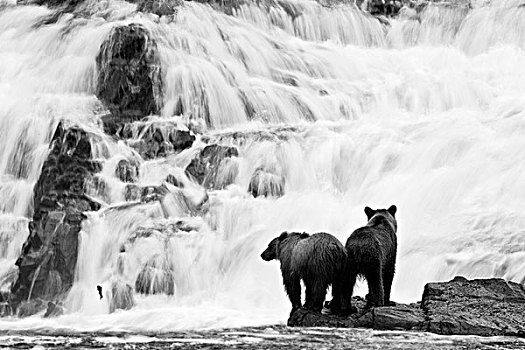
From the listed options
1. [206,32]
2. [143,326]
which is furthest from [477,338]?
[206,32]

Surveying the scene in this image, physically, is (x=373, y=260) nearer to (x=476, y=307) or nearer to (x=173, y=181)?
(x=476, y=307)

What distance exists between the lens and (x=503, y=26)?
28.4m

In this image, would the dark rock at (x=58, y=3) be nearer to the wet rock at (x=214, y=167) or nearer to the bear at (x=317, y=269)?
the wet rock at (x=214, y=167)

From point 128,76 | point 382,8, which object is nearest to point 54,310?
point 128,76

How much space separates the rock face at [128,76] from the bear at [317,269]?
435 inches

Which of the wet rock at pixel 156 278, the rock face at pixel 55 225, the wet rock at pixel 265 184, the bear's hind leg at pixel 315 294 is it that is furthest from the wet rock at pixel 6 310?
the bear's hind leg at pixel 315 294

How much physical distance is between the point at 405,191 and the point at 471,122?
13.3ft

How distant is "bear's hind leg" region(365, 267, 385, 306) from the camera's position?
10094mm

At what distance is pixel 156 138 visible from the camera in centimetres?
2036

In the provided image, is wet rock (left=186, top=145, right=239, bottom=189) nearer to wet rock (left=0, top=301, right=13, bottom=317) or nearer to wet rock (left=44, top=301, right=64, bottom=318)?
wet rock (left=44, top=301, right=64, bottom=318)

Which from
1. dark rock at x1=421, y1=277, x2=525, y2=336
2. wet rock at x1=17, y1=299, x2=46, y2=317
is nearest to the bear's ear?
dark rock at x1=421, y1=277, x2=525, y2=336

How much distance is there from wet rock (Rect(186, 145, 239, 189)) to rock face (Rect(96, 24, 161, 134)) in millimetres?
2681

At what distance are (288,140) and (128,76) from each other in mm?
5062

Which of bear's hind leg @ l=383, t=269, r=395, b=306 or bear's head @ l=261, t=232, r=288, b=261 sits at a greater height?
bear's head @ l=261, t=232, r=288, b=261
